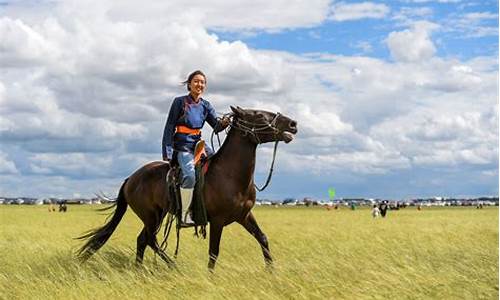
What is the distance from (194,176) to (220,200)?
528mm

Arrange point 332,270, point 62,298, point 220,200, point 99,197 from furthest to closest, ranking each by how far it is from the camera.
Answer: point 99,197
point 220,200
point 332,270
point 62,298

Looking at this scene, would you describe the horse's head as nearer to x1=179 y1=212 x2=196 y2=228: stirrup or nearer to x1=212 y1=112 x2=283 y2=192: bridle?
x1=212 y1=112 x2=283 y2=192: bridle

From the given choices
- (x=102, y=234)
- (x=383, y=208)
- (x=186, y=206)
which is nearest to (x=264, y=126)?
(x=186, y=206)

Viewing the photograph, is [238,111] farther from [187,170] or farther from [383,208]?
[383,208]

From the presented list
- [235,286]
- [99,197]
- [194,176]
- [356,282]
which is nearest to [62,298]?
[235,286]

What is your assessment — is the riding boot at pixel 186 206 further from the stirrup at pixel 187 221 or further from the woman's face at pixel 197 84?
the woman's face at pixel 197 84

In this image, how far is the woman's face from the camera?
11031mm

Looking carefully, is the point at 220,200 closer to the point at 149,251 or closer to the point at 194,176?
the point at 194,176

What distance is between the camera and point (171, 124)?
11.0 meters

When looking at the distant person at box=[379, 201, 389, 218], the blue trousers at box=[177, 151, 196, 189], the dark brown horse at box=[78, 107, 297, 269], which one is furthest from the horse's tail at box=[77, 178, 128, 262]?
the distant person at box=[379, 201, 389, 218]

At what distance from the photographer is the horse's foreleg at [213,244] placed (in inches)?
415

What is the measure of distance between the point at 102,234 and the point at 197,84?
133 inches

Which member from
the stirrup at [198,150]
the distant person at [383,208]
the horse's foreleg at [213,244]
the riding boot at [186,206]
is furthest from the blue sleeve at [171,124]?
the distant person at [383,208]

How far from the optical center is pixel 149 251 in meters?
14.1
